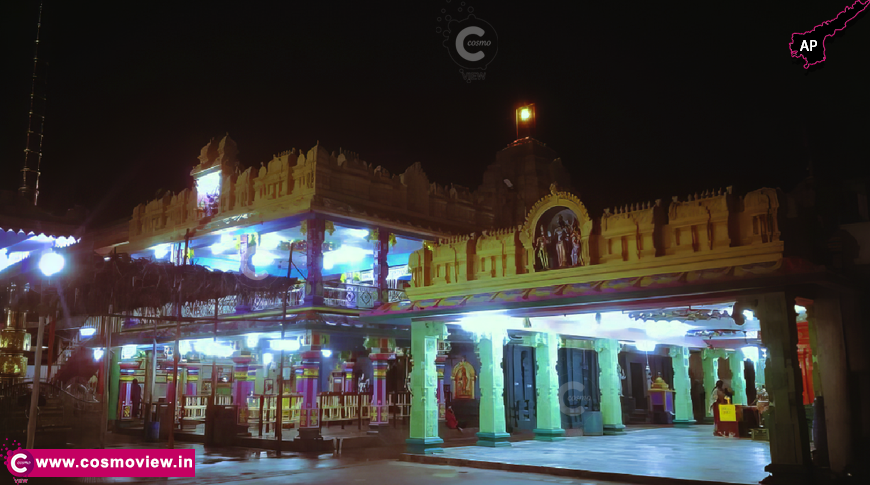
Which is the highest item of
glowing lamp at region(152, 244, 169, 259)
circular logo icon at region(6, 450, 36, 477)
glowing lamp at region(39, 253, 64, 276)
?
glowing lamp at region(152, 244, 169, 259)

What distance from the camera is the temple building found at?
12109mm

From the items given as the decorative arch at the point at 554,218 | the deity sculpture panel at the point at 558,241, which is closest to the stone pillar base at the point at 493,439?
the decorative arch at the point at 554,218

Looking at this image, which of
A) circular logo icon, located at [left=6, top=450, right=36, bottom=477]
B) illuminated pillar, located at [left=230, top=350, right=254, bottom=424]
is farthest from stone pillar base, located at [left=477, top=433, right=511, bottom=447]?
illuminated pillar, located at [left=230, top=350, right=254, bottom=424]

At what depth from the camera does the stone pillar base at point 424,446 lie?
16.2 m

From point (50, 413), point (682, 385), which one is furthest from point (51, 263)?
point (682, 385)

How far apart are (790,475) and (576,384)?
16913 millimetres

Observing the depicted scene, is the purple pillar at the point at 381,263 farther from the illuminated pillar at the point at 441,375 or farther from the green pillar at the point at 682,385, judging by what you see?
the green pillar at the point at 682,385

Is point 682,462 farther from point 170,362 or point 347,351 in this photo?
point 170,362

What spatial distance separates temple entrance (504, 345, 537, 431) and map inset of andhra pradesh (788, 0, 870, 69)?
1490cm

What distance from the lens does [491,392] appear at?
17.5 meters

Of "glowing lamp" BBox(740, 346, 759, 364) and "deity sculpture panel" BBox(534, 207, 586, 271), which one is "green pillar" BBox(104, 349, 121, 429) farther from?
"glowing lamp" BBox(740, 346, 759, 364)

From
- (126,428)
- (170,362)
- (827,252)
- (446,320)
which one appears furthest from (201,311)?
(827,252)

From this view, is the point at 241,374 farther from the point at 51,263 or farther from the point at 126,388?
the point at 51,263

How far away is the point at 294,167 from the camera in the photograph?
25391 millimetres
